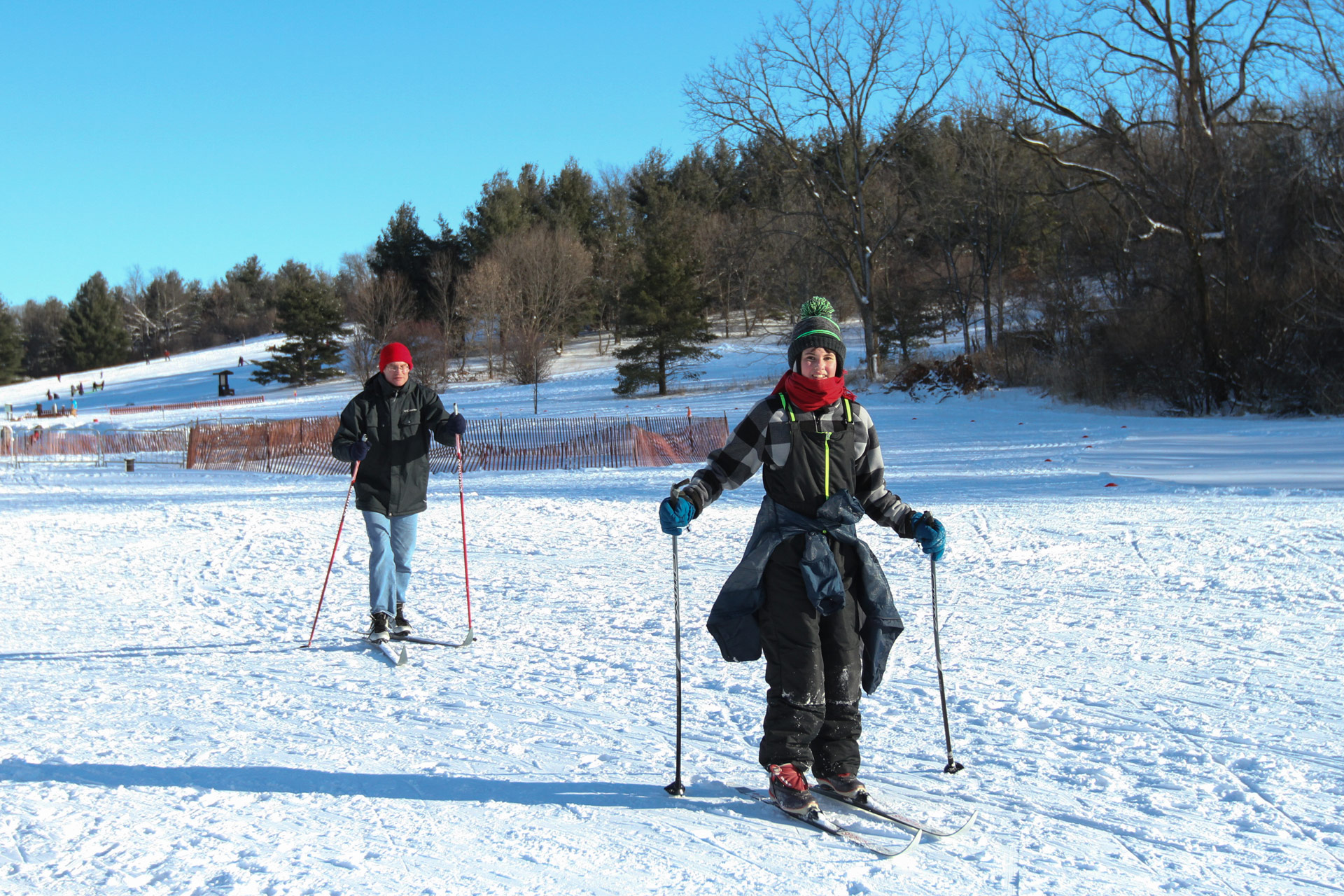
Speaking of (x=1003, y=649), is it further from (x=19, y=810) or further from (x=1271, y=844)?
(x=19, y=810)

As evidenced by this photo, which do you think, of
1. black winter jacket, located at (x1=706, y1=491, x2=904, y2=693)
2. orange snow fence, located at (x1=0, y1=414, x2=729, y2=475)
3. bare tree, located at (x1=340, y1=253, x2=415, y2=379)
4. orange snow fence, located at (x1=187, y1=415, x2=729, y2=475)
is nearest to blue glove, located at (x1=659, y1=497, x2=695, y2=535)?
black winter jacket, located at (x1=706, y1=491, x2=904, y2=693)

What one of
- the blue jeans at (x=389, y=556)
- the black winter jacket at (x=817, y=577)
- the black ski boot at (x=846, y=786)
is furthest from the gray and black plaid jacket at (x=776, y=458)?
the blue jeans at (x=389, y=556)

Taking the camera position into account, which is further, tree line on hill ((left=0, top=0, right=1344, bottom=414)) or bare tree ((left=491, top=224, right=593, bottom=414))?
bare tree ((left=491, top=224, right=593, bottom=414))

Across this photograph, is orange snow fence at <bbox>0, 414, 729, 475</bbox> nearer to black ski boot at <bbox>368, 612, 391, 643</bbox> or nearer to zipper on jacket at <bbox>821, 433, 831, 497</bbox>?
black ski boot at <bbox>368, 612, 391, 643</bbox>

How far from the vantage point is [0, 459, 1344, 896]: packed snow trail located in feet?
10.7

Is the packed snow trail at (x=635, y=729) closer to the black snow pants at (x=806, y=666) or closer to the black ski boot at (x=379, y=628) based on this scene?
the black ski boot at (x=379, y=628)

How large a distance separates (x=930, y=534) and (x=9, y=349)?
87.1 metres

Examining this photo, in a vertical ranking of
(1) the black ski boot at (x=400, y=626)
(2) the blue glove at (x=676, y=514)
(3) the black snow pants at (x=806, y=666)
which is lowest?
(1) the black ski boot at (x=400, y=626)

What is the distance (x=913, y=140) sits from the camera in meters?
43.2

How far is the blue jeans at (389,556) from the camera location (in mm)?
6301

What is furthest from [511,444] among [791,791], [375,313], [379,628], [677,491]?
[375,313]

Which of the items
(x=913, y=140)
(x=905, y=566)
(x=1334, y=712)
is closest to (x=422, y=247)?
(x=913, y=140)

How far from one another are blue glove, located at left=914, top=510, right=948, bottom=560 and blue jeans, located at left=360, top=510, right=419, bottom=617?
3.69m

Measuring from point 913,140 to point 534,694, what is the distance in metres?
42.3
